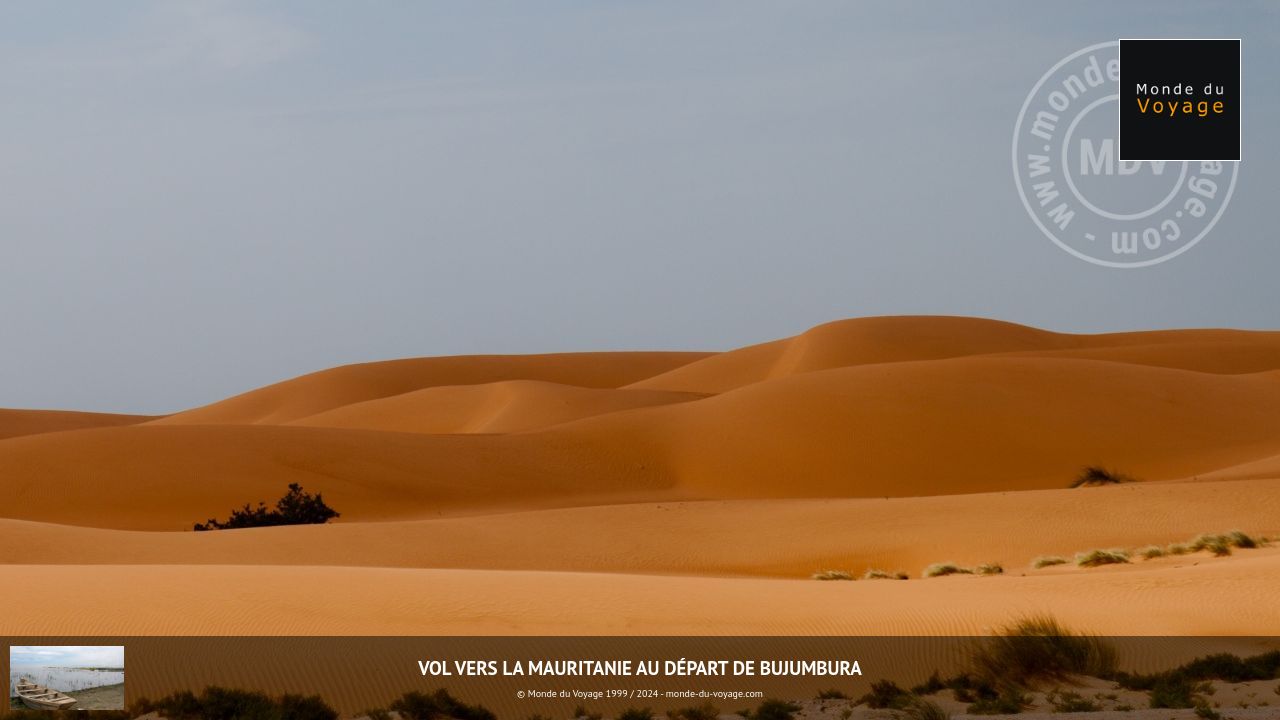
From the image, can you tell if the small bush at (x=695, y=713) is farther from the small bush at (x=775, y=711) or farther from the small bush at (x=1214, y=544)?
the small bush at (x=1214, y=544)

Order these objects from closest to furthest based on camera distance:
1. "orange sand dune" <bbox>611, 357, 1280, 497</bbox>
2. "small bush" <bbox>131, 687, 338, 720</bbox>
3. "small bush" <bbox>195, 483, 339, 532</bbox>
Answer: "small bush" <bbox>131, 687, 338, 720</bbox> → "small bush" <bbox>195, 483, 339, 532</bbox> → "orange sand dune" <bbox>611, 357, 1280, 497</bbox>

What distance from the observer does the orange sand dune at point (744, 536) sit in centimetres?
2269

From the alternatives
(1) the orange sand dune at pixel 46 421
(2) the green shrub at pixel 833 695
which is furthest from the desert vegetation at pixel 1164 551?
(1) the orange sand dune at pixel 46 421

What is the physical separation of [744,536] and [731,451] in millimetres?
15951

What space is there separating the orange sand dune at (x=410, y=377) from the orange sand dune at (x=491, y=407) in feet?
66.4

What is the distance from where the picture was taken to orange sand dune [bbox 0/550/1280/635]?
10.8 meters

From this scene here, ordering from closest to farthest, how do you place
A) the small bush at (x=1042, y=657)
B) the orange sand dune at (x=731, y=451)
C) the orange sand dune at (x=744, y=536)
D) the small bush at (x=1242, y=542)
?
the small bush at (x=1042, y=657) < the small bush at (x=1242, y=542) < the orange sand dune at (x=744, y=536) < the orange sand dune at (x=731, y=451)

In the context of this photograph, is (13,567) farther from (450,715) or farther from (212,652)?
(450,715)

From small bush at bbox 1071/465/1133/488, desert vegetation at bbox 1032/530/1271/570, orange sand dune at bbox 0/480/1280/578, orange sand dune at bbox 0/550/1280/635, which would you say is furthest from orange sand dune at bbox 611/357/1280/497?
orange sand dune at bbox 0/550/1280/635

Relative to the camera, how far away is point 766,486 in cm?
3934

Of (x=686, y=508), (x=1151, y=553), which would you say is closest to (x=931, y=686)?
(x=1151, y=553)

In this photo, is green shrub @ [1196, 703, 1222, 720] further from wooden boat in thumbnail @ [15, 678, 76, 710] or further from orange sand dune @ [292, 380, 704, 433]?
orange sand dune @ [292, 380, 704, 433]

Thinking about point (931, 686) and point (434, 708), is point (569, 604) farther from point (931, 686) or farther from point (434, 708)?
point (931, 686)

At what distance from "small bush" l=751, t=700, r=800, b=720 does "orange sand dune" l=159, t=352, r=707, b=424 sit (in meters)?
76.5
